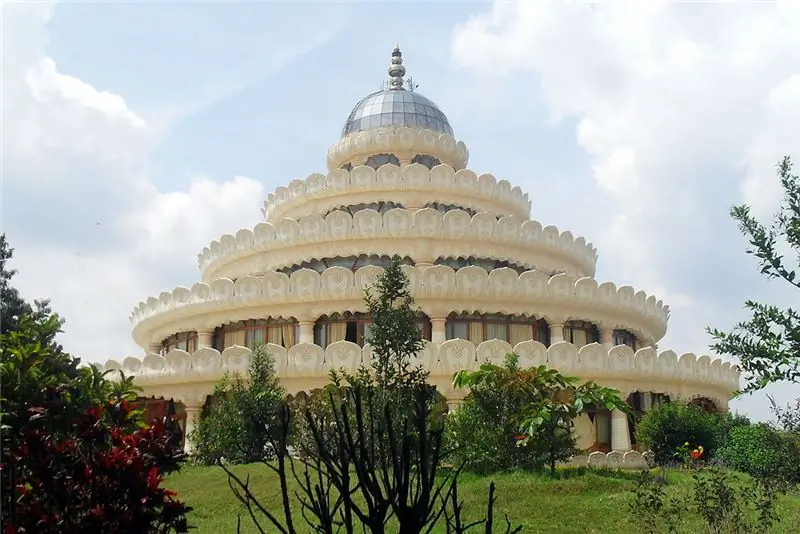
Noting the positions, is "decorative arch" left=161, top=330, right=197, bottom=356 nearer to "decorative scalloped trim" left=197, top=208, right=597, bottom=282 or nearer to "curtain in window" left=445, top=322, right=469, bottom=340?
"decorative scalloped trim" left=197, top=208, right=597, bottom=282

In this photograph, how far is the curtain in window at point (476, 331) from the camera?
3084cm

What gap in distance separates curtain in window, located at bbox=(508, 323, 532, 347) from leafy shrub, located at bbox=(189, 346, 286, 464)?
30.8 feet

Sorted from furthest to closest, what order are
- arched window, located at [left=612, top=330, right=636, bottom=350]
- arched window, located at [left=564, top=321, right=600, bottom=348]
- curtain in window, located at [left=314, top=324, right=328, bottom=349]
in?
arched window, located at [left=612, top=330, right=636, bottom=350] < arched window, located at [left=564, top=321, right=600, bottom=348] < curtain in window, located at [left=314, top=324, right=328, bottom=349]

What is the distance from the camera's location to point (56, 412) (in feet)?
37.1

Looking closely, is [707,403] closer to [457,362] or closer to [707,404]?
[707,404]

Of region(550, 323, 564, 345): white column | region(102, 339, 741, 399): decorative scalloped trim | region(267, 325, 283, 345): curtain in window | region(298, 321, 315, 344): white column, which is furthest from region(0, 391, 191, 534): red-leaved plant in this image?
region(550, 323, 564, 345): white column

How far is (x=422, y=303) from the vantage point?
29.9m

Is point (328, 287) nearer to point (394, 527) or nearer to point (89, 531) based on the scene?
point (394, 527)

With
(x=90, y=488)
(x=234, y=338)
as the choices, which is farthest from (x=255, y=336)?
(x=90, y=488)

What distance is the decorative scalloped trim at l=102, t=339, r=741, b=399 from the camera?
27.2m

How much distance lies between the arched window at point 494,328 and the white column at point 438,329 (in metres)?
0.66

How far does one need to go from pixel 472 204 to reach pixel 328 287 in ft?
33.2

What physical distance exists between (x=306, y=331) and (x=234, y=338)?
3.94 meters

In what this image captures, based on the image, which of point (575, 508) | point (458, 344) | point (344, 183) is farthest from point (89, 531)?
point (344, 183)
